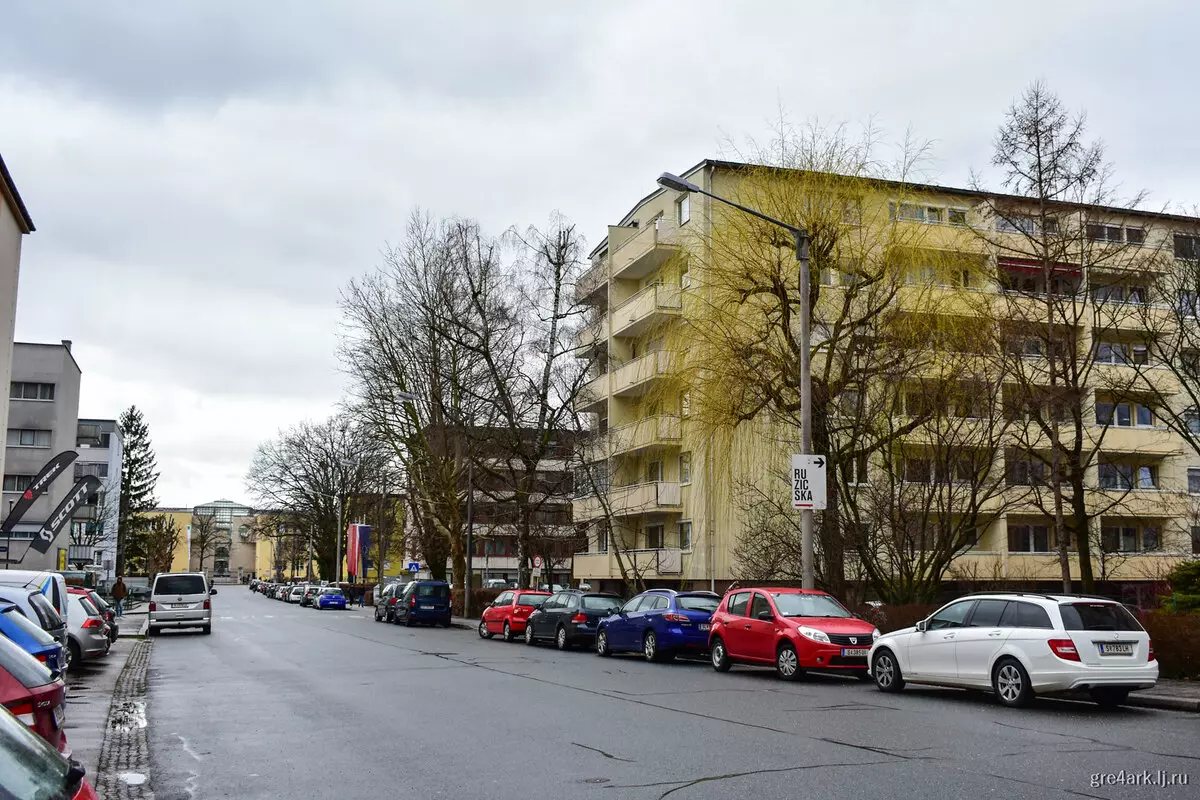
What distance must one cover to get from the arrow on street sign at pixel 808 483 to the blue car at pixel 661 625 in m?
4.05

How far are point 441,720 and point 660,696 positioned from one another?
403cm

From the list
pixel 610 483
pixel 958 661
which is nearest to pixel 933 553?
pixel 958 661

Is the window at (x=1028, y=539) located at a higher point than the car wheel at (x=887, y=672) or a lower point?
higher

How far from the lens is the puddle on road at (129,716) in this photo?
42.4 feet

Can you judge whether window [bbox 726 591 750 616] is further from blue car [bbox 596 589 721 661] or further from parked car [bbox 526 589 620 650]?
parked car [bbox 526 589 620 650]

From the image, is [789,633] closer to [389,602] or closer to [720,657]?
[720,657]

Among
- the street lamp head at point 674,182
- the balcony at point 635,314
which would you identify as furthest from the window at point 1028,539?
the street lamp head at point 674,182

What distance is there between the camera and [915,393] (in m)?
25.4

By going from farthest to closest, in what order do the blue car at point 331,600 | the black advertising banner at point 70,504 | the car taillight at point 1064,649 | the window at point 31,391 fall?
the window at point 31,391 → the blue car at point 331,600 → the black advertising banner at point 70,504 → the car taillight at point 1064,649

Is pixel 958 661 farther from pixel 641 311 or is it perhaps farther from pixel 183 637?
pixel 641 311

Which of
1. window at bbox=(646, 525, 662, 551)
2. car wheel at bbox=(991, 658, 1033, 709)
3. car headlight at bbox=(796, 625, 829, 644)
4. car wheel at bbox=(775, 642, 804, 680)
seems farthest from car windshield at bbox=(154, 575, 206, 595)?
car wheel at bbox=(991, 658, 1033, 709)

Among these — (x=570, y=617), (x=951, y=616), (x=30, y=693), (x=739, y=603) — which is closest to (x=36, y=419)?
(x=570, y=617)

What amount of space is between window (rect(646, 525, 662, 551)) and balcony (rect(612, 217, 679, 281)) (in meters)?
11.9

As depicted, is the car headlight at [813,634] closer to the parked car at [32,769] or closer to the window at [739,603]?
the window at [739,603]
